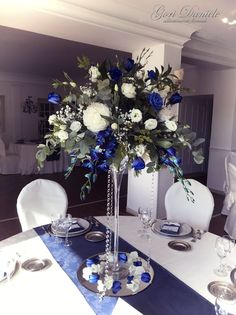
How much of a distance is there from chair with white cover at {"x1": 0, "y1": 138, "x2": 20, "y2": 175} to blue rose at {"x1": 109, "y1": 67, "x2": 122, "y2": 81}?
20.3 ft

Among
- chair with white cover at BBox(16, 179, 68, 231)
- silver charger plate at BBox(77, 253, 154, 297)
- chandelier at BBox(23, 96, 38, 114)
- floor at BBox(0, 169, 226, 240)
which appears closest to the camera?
silver charger plate at BBox(77, 253, 154, 297)

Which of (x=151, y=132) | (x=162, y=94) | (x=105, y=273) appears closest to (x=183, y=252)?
(x=105, y=273)

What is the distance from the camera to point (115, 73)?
117 cm

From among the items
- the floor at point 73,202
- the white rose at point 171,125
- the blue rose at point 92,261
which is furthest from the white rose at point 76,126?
the floor at point 73,202

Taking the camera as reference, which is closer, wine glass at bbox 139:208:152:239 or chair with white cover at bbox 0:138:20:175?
wine glass at bbox 139:208:152:239

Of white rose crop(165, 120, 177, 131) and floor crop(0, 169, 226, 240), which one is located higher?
white rose crop(165, 120, 177, 131)

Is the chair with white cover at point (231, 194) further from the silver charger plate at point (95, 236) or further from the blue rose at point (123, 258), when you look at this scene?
the blue rose at point (123, 258)

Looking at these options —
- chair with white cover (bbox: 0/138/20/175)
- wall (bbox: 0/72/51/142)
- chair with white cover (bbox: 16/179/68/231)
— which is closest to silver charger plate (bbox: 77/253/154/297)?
chair with white cover (bbox: 16/179/68/231)

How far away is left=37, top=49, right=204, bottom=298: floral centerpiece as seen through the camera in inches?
44.3

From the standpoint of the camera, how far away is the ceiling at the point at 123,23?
250 centimetres

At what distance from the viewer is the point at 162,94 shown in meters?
1.25

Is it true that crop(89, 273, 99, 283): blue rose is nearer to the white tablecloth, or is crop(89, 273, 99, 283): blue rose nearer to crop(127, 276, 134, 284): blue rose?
crop(127, 276, 134, 284): blue rose

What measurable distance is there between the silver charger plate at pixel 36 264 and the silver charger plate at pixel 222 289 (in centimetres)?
80

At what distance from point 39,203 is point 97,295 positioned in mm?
1134
